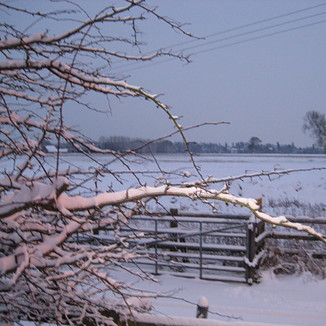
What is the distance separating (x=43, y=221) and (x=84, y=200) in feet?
2.84

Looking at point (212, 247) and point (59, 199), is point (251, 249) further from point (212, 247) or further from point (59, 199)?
point (59, 199)

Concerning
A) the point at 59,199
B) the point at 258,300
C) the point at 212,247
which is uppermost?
the point at 59,199

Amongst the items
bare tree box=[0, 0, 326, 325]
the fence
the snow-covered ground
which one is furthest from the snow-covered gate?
bare tree box=[0, 0, 326, 325]

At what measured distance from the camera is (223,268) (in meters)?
7.52

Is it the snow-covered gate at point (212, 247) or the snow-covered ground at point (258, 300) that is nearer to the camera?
the snow-covered ground at point (258, 300)

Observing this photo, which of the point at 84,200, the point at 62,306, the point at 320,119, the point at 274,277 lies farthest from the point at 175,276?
the point at 320,119

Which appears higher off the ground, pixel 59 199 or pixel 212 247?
pixel 59 199

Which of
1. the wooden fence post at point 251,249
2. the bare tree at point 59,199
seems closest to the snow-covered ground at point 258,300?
the wooden fence post at point 251,249

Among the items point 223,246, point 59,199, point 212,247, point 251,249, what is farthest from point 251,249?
point 59,199

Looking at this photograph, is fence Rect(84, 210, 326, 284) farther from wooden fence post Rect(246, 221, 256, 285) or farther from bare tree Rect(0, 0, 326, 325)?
bare tree Rect(0, 0, 326, 325)

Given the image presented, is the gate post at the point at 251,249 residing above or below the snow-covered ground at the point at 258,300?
above

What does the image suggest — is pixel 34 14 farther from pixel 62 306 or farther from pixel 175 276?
pixel 175 276

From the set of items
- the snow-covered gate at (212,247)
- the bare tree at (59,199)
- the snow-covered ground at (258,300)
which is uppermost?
the bare tree at (59,199)

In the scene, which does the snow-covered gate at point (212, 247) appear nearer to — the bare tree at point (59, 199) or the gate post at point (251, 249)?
the gate post at point (251, 249)
